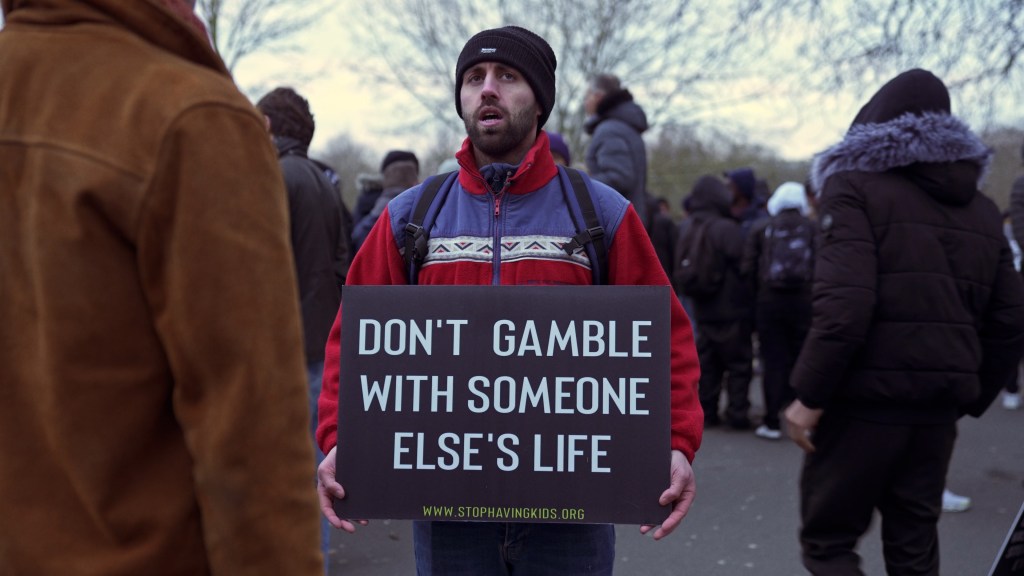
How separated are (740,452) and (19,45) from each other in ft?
23.9

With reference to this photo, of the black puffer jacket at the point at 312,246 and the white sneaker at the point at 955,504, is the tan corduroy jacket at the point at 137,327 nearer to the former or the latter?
the black puffer jacket at the point at 312,246

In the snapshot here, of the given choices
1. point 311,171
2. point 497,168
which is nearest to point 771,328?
point 311,171

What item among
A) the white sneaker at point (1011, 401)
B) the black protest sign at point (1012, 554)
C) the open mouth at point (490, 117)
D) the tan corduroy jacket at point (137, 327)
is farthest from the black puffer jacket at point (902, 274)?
the white sneaker at point (1011, 401)

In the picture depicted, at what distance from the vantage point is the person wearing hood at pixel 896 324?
146 inches

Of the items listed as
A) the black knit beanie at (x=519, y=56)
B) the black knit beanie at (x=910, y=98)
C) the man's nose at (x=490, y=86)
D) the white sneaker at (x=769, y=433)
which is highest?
the black knit beanie at (x=519, y=56)

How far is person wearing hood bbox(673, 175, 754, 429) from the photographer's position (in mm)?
9023

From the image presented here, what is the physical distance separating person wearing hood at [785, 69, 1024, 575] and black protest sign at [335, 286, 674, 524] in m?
1.48

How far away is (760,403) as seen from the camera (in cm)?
1105

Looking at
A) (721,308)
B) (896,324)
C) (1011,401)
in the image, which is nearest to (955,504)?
(721,308)

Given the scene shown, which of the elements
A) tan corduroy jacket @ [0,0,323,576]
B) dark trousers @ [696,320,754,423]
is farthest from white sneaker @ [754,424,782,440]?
tan corduroy jacket @ [0,0,323,576]

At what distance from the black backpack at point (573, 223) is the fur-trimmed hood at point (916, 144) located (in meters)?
1.53

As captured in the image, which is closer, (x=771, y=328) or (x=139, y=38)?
(x=139, y=38)

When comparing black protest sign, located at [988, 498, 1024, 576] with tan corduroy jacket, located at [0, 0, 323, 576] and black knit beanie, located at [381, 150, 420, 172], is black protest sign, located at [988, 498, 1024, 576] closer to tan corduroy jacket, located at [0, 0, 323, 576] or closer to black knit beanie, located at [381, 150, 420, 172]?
tan corduroy jacket, located at [0, 0, 323, 576]

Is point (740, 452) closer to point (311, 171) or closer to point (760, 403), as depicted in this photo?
point (760, 403)
